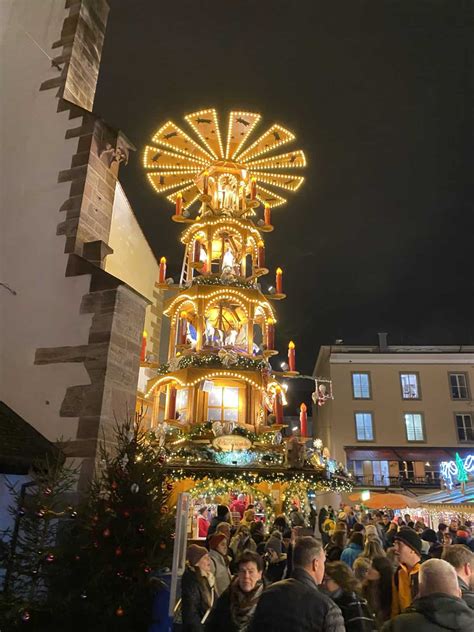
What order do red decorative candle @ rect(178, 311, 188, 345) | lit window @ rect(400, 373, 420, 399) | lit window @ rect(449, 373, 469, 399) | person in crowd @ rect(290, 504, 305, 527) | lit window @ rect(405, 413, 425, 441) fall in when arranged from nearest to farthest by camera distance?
person in crowd @ rect(290, 504, 305, 527) < red decorative candle @ rect(178, 311, 188, 345) < lit window @ rect(405, 413, 425, 441) < lit window @ rect(449, 373, 469, 399) < lit window @ rect(400, 373, 420, 399)

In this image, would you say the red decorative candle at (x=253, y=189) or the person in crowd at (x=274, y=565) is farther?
the red decorative candle at (x=253, y=189)

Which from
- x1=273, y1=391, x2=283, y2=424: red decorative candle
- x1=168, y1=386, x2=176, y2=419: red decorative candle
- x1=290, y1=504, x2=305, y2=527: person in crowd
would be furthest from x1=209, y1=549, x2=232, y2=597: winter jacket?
x1=273, y1=391, x2=283, y2=424: red decorative candle

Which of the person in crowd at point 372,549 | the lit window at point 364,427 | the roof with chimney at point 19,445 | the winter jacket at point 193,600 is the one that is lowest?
the winter jacket at point 193,600

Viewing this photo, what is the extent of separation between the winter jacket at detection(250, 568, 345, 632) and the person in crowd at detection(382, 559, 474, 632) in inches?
14.4

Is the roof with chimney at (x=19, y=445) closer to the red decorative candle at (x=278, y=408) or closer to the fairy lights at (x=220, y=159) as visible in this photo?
the red decorative candle at (x=278, y=408)

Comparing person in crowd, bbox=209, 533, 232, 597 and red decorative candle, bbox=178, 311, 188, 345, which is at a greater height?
red decorative candle, bbox=178, 311, 188, 345

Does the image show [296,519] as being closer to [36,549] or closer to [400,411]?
[36,549]

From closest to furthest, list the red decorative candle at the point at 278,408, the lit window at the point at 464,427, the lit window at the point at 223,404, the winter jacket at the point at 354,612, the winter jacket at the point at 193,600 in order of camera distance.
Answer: the winter jacket at the point at 354,612 → the winter jacket at the point at 193,600 → the red decorative candle at the point at 278,408 → the lit window at the point at 223,404 → the lit window at the point at 464,427

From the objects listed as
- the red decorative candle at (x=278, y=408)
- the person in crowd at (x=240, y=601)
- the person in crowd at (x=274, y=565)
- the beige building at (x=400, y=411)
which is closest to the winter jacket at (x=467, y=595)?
the person in crowd at (x=240, y=601)

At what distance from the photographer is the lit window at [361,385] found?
115 feet

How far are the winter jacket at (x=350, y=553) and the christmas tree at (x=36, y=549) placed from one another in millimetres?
3617

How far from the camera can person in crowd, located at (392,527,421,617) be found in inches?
177

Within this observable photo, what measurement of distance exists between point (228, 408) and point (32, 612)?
12569 mm

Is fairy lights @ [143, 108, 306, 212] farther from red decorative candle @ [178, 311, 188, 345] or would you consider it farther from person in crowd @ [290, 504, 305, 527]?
person in crowd @ [290, 504, 305, 527]
